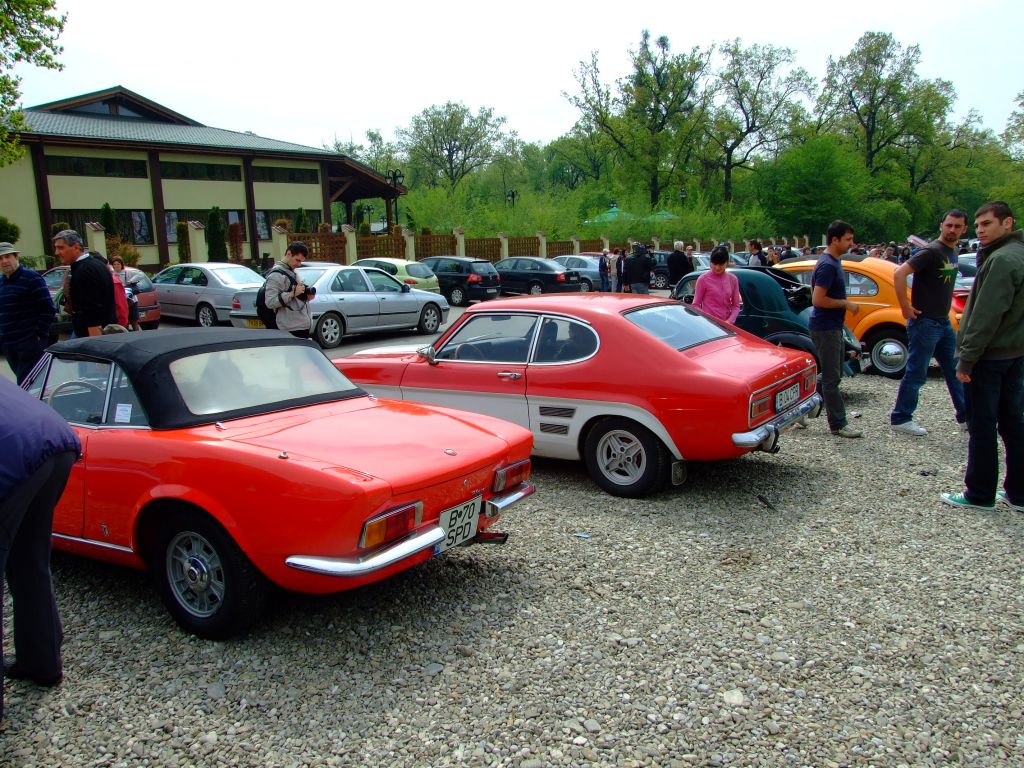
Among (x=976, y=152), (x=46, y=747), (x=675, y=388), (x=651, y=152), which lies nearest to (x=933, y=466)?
(x=675, y=388)

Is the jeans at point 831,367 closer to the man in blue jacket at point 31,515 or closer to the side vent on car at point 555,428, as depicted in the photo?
the side vent on car at point 555,428

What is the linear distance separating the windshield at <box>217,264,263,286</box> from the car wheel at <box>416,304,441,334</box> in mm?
3411

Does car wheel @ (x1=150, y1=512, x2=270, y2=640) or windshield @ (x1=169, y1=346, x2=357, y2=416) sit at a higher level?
windshield @ (x1=169, y1=346, x2=357, y2=416)

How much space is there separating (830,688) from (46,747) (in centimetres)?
299

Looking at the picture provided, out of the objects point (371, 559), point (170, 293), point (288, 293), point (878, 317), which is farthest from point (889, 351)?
point (170, 293)

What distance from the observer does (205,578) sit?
3.44 metres

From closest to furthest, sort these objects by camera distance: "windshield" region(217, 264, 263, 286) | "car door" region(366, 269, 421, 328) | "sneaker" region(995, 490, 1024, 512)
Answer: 1. "sneaker" region(995, 490, 1024, 512)
2. "car door" region(366, 269, 421, 328)
3. "windshield" region(217, 264, 263, 286)

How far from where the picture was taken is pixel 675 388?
5.12m

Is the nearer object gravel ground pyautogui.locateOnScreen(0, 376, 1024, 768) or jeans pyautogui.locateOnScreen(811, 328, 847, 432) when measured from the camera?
gravel ground pyautogui.locateOnScreen(0, 376, 1024, 768)

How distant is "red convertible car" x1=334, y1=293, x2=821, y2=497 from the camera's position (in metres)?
5.10

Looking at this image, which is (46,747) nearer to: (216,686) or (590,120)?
(216,686)

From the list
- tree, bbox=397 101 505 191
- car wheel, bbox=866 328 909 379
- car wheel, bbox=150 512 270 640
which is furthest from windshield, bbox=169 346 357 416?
tree, bbox=397 101 505 191

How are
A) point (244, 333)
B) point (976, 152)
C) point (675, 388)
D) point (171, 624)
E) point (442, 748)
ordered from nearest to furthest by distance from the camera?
point (442, 748) < point (171, 624) < point (244, 333) < point (675, 388) < point (976, 152)

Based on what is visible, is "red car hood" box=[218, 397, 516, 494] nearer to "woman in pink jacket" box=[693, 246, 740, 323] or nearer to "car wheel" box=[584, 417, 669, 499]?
"car wheel" box=[584, 417, 669, 499]
